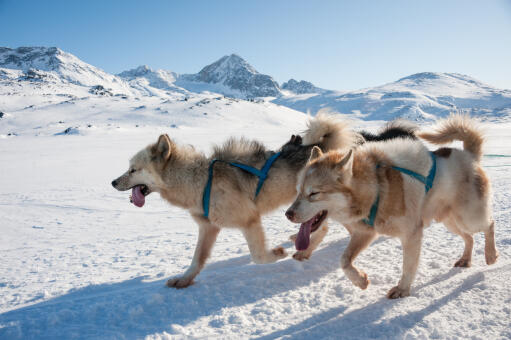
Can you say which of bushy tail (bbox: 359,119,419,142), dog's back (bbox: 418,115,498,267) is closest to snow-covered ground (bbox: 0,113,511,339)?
dog's back (bbox: 418,115,498,267)

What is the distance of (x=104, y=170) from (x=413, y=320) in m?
13.2

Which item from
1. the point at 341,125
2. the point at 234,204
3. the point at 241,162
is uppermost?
the point at 341,125

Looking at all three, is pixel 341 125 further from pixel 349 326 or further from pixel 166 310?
pixel 166 310

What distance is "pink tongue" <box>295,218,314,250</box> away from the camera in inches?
123

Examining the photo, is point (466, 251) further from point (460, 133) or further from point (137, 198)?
point (137, 198)

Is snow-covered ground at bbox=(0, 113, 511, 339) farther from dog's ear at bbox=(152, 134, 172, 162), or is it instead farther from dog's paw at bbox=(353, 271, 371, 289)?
dog's ear at bbox=(152, 134, 172, 162)

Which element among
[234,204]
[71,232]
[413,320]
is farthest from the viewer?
[71,232]

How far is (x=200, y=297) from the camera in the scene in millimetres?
3361

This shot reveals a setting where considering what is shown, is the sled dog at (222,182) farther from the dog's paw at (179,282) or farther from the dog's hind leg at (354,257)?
the dog's hind leg at (354,257)

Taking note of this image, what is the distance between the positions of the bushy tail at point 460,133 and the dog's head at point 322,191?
1775 mm

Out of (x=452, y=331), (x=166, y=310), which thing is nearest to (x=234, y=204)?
(x=166, y=310)

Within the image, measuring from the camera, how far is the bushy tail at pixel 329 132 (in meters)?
4.44

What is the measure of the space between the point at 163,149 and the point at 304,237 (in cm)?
216

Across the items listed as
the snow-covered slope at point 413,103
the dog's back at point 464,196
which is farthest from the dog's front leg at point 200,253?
the snow-covered slope at point 413,103
